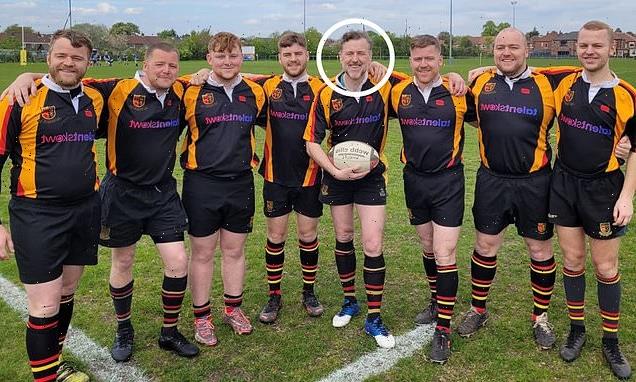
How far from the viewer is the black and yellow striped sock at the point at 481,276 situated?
4.45 metres

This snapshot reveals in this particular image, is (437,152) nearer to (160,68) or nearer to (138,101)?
(160,68)

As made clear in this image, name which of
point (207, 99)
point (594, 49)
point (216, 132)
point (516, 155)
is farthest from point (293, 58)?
point (594, 49)

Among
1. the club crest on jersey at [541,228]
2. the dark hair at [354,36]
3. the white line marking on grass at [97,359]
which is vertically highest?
the dark hair at [354,36]

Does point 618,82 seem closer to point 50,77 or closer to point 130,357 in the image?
point 50,77

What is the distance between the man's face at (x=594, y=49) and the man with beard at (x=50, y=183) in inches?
126

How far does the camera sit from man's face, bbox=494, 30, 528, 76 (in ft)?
13.1

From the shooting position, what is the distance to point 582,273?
13.5ft

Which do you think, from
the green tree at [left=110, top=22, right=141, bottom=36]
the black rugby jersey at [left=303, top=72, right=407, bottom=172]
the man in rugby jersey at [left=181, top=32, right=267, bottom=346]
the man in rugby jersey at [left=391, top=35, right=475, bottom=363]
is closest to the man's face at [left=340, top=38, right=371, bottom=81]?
the black rugby jersey at [left=303, top=72, right=407, bottom=172]

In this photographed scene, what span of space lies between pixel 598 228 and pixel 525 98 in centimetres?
104

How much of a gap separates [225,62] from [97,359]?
2376 mm

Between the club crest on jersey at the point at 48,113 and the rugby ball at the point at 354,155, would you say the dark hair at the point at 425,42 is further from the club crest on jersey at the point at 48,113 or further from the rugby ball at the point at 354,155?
the club crest on jersey at the point at 48,113

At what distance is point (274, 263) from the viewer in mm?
4898

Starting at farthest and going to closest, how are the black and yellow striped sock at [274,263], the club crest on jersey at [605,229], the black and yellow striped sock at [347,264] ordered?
the black and yellow striped sock at [274,263], the black and yellow striped sock at [347,264], the club crest on jersey at [605,229]

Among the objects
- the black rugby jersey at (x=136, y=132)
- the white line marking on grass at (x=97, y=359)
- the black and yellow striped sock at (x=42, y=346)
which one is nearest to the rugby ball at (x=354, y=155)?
the black rugby jersey at (x=136, y=132)
